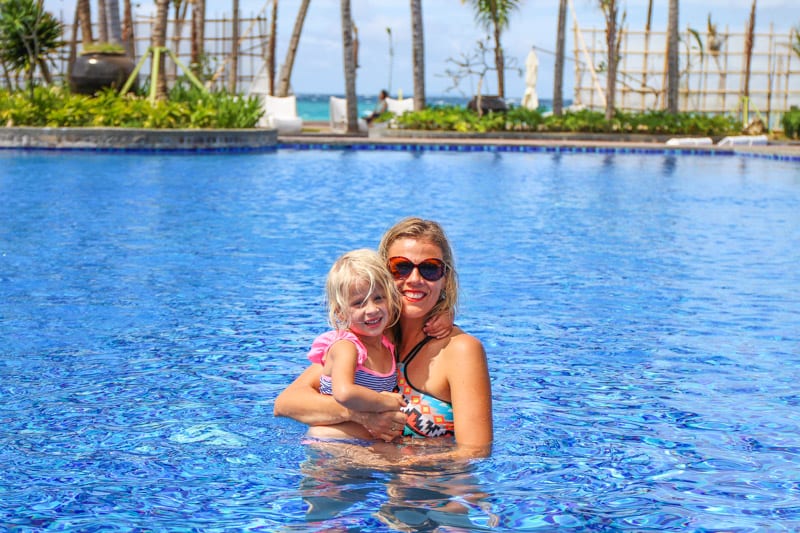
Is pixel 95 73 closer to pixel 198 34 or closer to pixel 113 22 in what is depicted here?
pixel 113 22

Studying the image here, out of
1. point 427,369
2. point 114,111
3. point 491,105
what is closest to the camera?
point 427,369

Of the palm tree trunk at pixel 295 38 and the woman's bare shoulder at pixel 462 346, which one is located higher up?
the palm tree trunk at pixel 295 38

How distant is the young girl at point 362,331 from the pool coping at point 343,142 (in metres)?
18.8

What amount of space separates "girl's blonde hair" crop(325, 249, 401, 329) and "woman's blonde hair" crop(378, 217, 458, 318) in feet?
0.42

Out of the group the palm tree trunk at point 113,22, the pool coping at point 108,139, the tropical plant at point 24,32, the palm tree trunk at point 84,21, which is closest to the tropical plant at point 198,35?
the palm tree trunk at point 84,21

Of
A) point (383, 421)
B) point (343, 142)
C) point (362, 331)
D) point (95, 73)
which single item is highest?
point (95, 73)

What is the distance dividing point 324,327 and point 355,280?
4.09 meters

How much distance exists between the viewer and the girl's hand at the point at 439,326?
404cm

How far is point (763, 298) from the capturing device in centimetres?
924

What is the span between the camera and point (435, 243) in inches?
160

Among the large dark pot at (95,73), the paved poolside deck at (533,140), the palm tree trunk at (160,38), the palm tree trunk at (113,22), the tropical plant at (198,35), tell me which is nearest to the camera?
the palm tree trunk at (160,38)

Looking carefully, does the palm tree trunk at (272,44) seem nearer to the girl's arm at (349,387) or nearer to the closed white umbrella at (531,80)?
the closed white umbrella at (531,80)

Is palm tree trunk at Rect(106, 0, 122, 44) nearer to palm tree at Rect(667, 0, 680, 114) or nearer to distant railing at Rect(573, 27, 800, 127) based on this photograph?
palm tree at Rect(667, 0, 680, 114)

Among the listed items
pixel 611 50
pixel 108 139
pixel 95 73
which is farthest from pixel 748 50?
pixel 108 139
